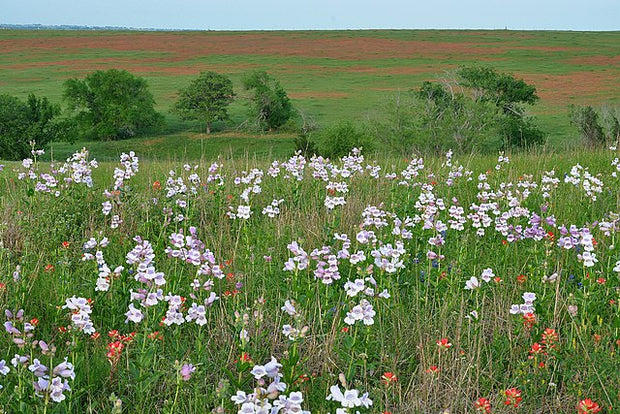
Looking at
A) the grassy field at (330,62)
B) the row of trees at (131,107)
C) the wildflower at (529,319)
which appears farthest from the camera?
the grassy field at (330,62)

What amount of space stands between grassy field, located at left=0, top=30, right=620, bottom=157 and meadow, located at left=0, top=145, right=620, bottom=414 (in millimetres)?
39549

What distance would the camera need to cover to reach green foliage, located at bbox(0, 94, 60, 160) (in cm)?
4791

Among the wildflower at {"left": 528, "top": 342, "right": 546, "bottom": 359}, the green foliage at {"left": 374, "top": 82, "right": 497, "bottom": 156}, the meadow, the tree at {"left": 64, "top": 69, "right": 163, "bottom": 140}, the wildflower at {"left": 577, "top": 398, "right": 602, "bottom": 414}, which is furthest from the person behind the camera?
the tree at {"left": 64, "top": 69, "right": 163, "bottom": 140}

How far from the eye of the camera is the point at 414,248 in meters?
5.11

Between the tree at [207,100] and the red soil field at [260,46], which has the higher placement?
the red soil field at [260,46]

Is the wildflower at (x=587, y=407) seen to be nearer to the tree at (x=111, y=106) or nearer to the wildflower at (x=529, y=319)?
the wildflower at (x=529, y=319)

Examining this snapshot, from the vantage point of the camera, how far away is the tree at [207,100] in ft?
192

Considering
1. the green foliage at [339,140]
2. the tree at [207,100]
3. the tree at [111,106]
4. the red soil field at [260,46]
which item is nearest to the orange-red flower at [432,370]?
the green foliage at [339,140]

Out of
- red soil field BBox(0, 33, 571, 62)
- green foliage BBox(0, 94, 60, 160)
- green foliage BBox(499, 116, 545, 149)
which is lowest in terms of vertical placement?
green foliage BBox(0, 94, 60, 160)

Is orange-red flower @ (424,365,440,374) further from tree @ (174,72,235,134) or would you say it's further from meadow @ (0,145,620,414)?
tree @ (174,72,235,134)

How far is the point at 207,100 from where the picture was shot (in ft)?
195

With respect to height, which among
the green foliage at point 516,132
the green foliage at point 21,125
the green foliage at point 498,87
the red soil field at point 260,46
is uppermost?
the red soil field at point 260,46

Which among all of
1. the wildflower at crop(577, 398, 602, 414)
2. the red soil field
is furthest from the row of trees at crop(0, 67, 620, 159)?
the red soil field

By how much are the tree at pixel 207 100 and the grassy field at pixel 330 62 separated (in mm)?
1523
